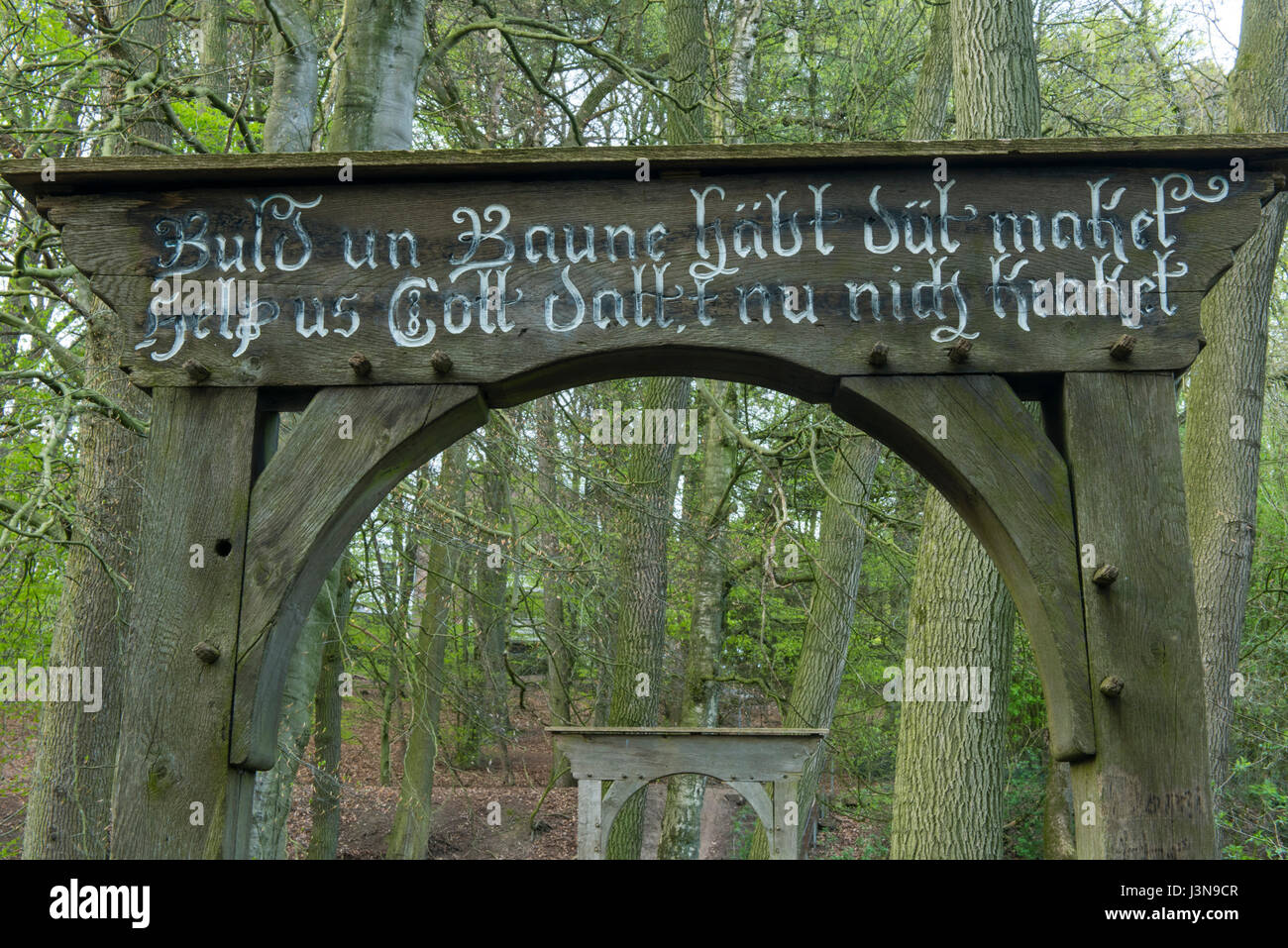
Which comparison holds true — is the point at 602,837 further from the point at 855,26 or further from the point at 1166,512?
the point at 855,26

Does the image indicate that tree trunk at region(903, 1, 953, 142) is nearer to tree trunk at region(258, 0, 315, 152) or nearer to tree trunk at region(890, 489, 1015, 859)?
tree trunk at region(890, 489, 1015, 859)

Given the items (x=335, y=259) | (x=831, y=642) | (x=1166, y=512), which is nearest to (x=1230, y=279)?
(x=831, y=642)

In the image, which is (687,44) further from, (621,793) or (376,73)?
(621,793)

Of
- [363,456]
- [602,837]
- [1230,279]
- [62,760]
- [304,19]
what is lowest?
[602,837]

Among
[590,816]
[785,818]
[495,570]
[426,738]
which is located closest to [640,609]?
[495,570]

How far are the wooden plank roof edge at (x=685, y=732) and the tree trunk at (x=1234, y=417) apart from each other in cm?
278

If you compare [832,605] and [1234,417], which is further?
[832,605]

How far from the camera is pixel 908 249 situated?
9.16 feet

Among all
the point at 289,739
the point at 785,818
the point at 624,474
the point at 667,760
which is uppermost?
the point at 624,474

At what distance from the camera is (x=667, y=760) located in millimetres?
7594

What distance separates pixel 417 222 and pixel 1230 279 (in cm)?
638

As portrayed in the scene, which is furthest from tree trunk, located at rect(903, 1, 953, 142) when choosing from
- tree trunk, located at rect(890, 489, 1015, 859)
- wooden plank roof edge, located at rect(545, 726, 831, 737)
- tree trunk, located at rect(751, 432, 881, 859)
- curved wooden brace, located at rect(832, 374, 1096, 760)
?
curved wooden brace, located at rect(832, 374, 1096, 760)

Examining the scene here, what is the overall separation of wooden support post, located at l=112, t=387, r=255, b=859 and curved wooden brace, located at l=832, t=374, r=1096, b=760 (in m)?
1.69

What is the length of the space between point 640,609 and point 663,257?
6.47 meters
